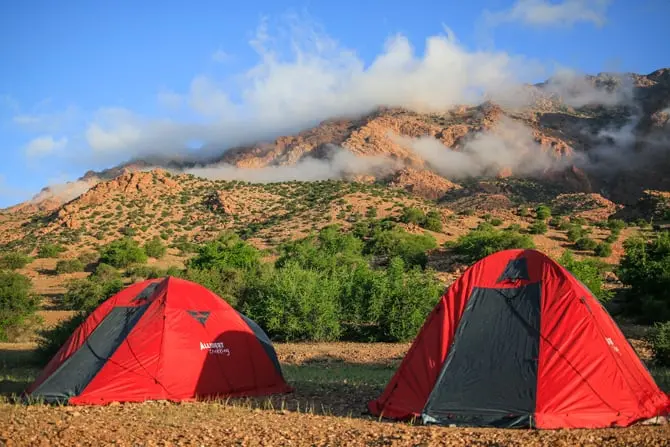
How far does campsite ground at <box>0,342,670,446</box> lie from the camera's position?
25.8 feet

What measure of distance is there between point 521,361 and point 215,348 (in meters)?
5.64

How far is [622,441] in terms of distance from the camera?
7.39m

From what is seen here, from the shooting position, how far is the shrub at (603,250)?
145ft

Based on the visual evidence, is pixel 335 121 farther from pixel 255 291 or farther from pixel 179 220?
pixel 255 291

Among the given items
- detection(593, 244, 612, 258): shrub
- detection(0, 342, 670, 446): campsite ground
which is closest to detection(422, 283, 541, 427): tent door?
detection(0, 342, 670, 446): campsite ground

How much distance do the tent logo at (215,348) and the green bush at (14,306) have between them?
1678 cm

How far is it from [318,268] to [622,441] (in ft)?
83.3

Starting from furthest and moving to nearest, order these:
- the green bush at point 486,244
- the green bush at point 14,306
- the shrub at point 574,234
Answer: the shrub at point 574,234 → the green bush at point 486,244 → the green bush at point 14,306

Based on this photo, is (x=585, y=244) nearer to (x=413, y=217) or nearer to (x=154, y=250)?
(x=413, y=217)

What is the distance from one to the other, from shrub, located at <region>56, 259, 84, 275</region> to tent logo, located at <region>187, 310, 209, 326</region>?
39.8 metres

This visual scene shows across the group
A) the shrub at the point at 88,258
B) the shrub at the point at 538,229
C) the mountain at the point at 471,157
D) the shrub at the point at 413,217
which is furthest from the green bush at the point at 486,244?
the mountain at the point at 471,157

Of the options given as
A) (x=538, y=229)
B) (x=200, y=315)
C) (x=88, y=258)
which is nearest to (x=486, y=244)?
(x=538, y=229)

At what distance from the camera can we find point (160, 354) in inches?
447

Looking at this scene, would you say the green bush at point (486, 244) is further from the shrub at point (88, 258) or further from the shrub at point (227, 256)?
the shrub at point (88, 258)
